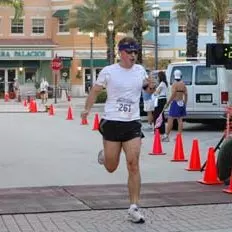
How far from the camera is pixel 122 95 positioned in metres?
7.45

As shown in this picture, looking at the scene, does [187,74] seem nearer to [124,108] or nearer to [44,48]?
[124,108]

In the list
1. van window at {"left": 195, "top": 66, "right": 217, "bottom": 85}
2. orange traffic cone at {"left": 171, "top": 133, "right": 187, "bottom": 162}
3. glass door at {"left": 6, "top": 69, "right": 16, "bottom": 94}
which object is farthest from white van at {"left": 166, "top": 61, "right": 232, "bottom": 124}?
glass door at {"left": 6, "top": 69, "right": 16, "bottom": 94}

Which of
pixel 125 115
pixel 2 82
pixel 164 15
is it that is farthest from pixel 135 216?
pixel 164 15

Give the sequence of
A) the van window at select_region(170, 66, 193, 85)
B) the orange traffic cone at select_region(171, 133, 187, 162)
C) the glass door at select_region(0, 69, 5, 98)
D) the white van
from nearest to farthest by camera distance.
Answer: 1. the orange traffic cone at select_region(171, 133, 187, 162)
2. the white van
3. the van window at select_region(170, 66, 193, 85)
4. the glass door at select_region(0, 69, 5, 98)

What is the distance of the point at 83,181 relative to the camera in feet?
34.2

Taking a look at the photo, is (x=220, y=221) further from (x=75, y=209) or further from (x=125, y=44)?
(x=125, y=44)

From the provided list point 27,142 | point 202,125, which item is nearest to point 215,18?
point 202,125

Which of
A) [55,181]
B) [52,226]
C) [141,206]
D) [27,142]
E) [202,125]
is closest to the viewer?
[52,226]

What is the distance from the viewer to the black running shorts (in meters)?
7.41

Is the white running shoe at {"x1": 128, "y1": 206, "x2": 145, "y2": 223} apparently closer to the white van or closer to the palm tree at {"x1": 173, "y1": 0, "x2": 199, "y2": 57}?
the white van

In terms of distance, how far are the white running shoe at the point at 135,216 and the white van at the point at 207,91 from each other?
39.6 feet

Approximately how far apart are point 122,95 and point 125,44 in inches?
22.7

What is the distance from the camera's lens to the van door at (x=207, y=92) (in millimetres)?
19203

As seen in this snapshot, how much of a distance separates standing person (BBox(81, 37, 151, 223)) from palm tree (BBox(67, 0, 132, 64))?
43615 mm
